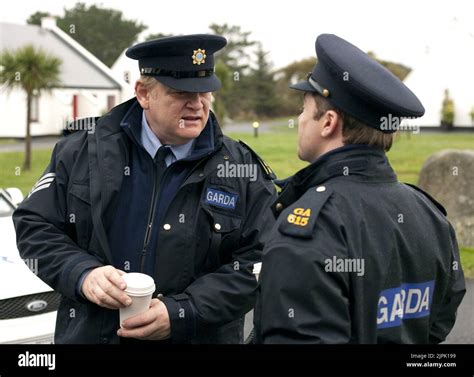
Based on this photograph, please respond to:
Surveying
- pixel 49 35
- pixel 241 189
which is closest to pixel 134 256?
pixel 241 189

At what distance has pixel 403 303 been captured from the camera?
5.24ft

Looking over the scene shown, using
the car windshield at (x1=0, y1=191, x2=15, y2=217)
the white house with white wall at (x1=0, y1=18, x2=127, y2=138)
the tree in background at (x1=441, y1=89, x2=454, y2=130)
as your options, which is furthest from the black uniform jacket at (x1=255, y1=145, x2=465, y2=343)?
the tree in background at (x1=441, y1=89, x2=454, y2=130)

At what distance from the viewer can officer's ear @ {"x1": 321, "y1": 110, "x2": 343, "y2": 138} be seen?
5.26 ft

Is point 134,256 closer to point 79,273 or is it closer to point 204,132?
point 79,273

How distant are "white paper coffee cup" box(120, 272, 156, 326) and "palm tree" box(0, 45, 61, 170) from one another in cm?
1164

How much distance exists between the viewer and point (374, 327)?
60.4 inches

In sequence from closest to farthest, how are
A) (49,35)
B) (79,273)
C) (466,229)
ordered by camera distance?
(79,273), (466,229), (49,35)

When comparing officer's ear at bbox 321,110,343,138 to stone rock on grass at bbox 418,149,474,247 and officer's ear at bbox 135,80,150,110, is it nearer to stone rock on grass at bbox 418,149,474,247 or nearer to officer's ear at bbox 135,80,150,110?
officer's ear at bbox 135,80,150,110

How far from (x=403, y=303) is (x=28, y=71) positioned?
43.2 feet

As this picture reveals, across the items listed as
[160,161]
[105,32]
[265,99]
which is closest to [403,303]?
[160,161]

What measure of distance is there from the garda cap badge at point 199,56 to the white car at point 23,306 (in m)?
1.54

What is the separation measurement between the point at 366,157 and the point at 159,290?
33.3 inches

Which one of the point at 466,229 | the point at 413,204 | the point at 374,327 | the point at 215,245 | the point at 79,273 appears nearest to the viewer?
the point at 374,327

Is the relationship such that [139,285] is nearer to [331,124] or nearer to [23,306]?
[331,124]
